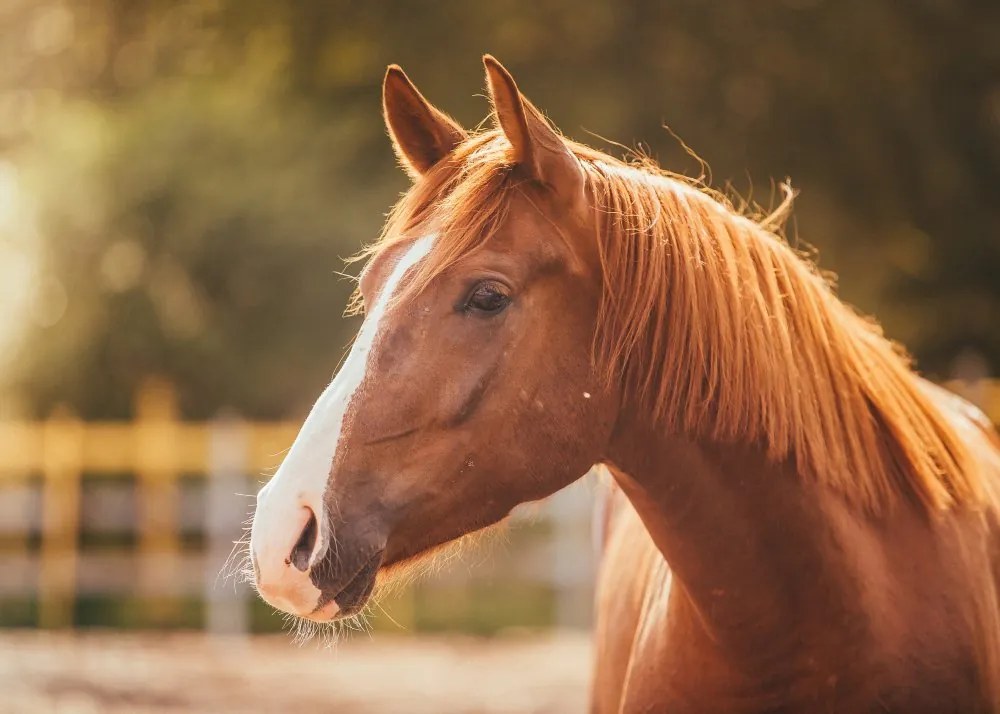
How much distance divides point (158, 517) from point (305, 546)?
10.2 meters

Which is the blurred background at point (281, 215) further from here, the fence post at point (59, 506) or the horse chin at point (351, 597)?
the horse chin at point (351, 597)

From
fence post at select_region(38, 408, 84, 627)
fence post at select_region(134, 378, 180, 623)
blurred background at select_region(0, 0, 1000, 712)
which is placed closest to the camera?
blurred background at select_region(0, 0, 1000, 712)

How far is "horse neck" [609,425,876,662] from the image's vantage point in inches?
90.9

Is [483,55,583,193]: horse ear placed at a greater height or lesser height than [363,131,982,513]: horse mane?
greater

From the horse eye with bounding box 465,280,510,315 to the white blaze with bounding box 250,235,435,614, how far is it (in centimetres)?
21

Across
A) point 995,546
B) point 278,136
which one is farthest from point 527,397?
point 278,136

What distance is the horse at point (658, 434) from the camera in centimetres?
218

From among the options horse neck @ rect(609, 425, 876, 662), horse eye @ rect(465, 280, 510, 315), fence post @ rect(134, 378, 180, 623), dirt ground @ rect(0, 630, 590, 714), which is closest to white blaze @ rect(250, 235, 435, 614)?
horse eye @ rect(465, 280, 510, 315)

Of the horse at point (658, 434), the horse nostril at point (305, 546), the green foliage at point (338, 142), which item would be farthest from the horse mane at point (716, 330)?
the green foliage at point (338, 142)

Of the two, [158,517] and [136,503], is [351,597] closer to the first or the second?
[158,517]

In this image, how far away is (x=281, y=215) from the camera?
38.0 ft

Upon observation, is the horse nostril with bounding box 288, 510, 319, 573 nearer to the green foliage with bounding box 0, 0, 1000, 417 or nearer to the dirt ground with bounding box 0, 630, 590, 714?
the dirt ground with bounding box 0, 630, 590, 714

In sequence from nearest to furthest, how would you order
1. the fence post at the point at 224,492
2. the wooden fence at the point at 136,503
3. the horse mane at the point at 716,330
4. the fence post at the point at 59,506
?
the horse mane at the point at 716,330
the fence post at the point at 224,492
the wooden fence at the point at 136,503
the fence post at the point at 59,506

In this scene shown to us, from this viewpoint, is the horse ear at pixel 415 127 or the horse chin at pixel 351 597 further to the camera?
the horse ear at pixel 415 127
